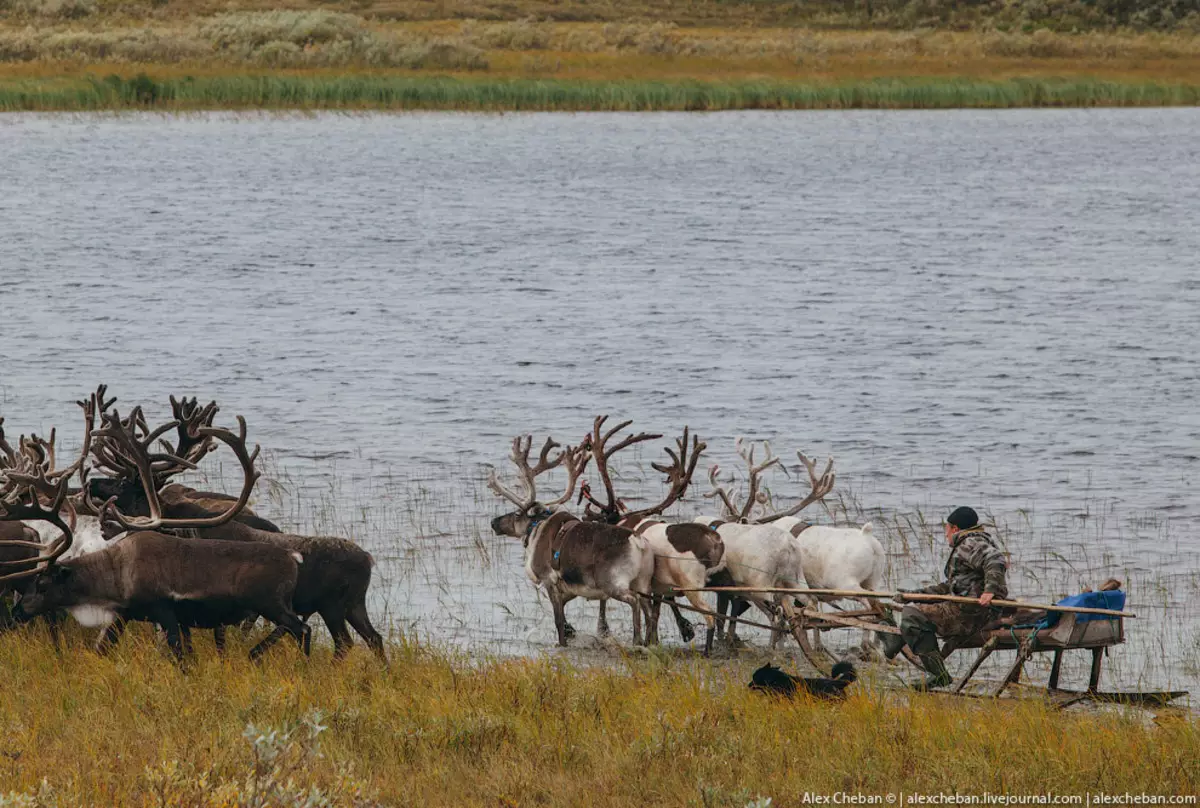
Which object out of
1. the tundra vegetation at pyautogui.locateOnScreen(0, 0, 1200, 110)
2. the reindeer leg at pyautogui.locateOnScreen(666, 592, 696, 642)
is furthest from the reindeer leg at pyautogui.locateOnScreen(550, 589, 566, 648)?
the tundra vegetation at pyautogui.locateOnScreen(0, 0, 1200, 110)

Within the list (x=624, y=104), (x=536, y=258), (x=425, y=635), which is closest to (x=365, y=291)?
(x=536, y=258)

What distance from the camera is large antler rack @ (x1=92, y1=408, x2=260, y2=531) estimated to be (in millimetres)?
11992

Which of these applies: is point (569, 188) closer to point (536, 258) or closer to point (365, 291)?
point (536, 258)

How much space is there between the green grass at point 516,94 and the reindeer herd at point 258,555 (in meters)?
58.3

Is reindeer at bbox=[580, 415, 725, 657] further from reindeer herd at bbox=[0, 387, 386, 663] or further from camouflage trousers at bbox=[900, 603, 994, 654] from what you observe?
reindeer herd at bbox=[0, 387, 386, 663]

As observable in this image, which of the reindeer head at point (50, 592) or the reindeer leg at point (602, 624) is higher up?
the reindeer head at point (50, 592)

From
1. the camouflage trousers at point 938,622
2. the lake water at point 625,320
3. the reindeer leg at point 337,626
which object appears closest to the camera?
the camouflage trousers at point 938,622

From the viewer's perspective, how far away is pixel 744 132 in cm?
8881

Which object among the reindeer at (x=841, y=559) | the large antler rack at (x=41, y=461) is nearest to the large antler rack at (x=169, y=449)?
the large antler rack at (x=41, y=461)

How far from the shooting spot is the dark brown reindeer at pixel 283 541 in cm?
1186

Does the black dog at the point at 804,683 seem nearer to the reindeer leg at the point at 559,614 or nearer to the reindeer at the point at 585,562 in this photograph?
the reindeer at the point at 585,562

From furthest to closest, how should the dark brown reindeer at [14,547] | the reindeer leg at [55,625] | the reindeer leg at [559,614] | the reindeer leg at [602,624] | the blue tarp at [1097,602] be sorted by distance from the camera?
the reindeer leg at [602,624] → the reindeer leg at [559,614] → the dark brown reindeer at [14,547] → the reindeer leg at [55,625] → the blue tarp at [1097,602]

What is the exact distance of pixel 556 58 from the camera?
97.1m

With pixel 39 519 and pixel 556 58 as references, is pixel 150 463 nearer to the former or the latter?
pixel 39 519
